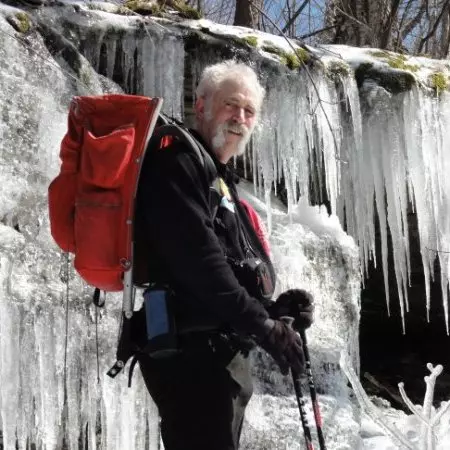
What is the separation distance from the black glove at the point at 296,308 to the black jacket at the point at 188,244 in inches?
9.4

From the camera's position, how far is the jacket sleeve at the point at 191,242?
1.77 m

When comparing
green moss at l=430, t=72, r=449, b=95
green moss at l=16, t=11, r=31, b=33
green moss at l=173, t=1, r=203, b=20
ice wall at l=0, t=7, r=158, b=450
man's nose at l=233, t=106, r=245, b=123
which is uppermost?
green moss at l=173, t=1, r=203, b=20

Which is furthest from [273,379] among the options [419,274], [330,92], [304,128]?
[419,274]

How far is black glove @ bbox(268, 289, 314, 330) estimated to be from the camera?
209 centimetres

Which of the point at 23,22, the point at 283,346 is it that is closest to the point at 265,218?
the point at 23,22

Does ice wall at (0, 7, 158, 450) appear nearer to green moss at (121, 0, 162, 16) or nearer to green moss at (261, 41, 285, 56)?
green moss at (121, 0, 162, 16)

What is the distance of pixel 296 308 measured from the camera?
2105mm

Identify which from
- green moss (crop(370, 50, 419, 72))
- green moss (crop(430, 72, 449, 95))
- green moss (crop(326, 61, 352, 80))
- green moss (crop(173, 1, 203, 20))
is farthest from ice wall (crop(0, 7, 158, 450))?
green moss (crop(430, 72, 449, 95))

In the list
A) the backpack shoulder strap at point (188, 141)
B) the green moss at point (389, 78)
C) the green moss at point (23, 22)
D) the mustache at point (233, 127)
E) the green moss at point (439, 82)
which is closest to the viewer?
the backpack shoulder strap at point (188, 141)

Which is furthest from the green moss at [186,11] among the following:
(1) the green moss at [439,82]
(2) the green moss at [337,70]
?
(1) the green moss at [439,82]

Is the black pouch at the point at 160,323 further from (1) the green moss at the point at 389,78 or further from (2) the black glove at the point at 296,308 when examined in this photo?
(1) the green moss at the point at 389,78

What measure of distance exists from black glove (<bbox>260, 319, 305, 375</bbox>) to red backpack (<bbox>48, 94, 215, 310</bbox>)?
372 millimetres

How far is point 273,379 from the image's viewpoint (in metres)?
4.40

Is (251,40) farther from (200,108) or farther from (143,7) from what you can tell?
(200,108)
